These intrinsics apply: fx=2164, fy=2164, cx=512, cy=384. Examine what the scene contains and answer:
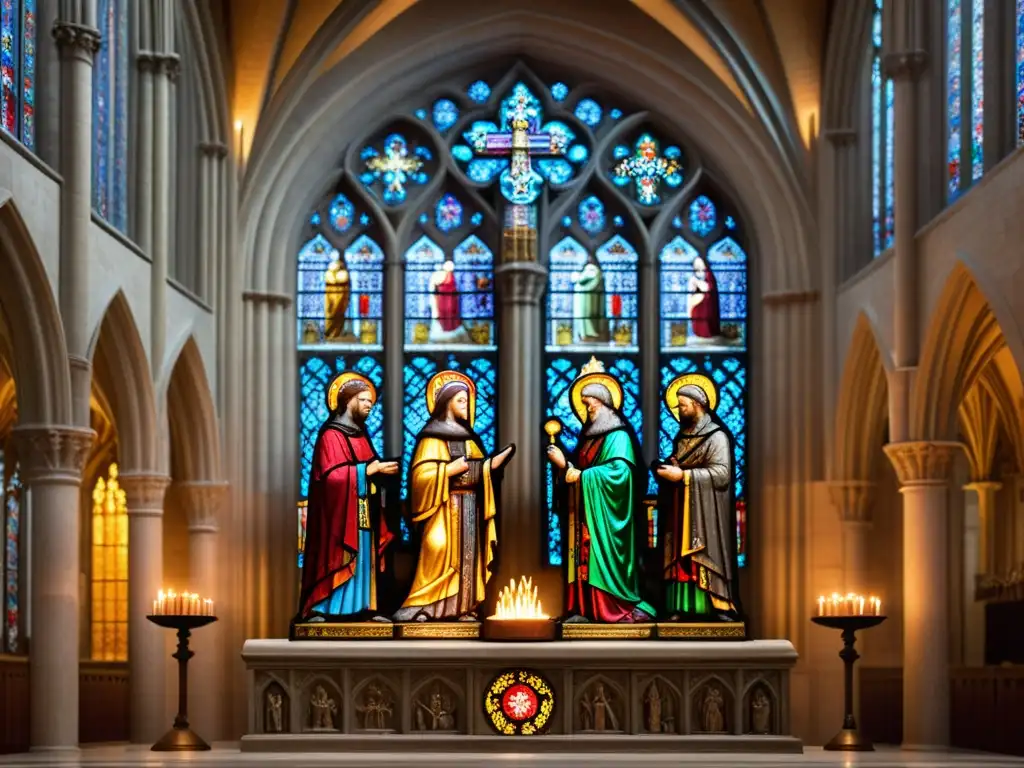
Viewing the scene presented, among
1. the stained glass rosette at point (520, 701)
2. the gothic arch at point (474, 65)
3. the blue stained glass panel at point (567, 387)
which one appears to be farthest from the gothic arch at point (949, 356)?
the blue stained glass panel at point (567, 387)

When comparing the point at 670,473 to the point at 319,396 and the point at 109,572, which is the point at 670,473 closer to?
the point at 319,396

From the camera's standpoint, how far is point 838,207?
1065 inches

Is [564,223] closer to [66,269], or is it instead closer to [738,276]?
[738,276]

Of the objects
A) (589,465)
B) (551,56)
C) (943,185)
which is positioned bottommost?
(589,465)

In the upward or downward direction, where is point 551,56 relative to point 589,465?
upward

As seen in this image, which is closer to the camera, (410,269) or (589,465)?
(589,465)

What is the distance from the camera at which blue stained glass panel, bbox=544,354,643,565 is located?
28.7 meters

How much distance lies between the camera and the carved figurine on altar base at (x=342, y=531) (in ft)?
70.9

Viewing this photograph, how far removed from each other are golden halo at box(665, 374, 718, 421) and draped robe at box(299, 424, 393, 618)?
3.14 metres

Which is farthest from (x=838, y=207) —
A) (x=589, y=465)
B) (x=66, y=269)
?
(x=66, y=269)

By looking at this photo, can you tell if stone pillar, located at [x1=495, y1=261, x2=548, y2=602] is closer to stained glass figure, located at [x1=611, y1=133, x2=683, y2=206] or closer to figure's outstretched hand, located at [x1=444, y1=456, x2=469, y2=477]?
stained glass figure, located at [x1=611, y1=133, x2=683, y2=206]

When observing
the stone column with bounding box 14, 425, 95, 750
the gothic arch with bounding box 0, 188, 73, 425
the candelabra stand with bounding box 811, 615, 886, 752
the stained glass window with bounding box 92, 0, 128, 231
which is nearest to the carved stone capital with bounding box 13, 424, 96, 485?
the stone column with bounding box 14, 425, 95, 750

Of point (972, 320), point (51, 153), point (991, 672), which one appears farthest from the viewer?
point (991, 672)

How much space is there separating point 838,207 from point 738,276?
8.55ft
